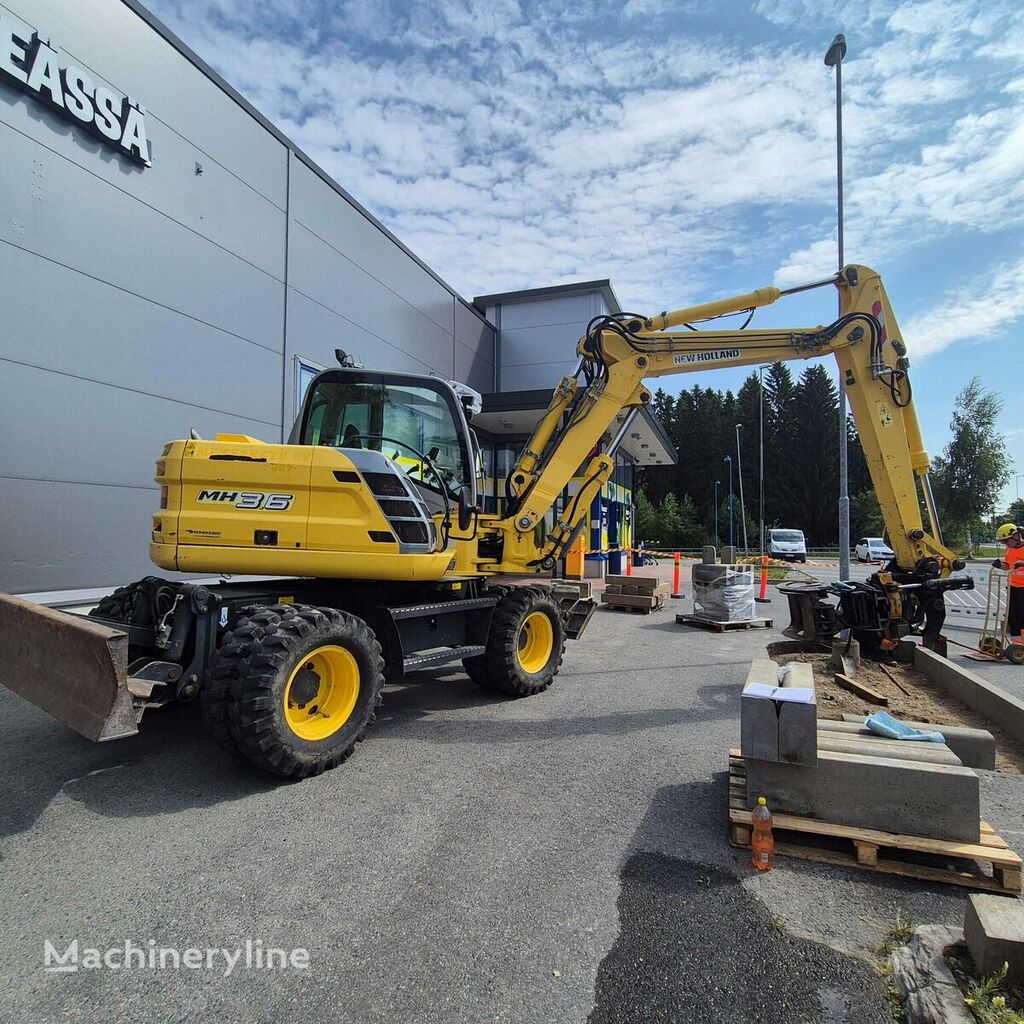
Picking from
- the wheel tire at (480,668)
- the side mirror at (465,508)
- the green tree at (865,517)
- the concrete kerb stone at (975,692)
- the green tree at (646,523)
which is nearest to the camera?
the concrete kerb stone at (975,692)

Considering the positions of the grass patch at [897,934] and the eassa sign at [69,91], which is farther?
the eassa sign at [69,91]

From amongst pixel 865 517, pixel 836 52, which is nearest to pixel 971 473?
pixel 865 517

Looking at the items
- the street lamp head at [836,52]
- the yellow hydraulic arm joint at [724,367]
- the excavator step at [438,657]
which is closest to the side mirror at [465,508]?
the yellow hydraulic arm joint at [724,367]

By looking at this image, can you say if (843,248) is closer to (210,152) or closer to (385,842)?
(210,152)

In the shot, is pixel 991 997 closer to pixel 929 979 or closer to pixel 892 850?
pixel 929 979

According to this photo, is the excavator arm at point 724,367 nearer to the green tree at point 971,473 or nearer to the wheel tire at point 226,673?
the wheel tire at point 226,673

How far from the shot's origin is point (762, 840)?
132 inches

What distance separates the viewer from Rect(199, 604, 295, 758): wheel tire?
13.8 ft

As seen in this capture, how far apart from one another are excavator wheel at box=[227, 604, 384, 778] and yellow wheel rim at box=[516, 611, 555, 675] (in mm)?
2438

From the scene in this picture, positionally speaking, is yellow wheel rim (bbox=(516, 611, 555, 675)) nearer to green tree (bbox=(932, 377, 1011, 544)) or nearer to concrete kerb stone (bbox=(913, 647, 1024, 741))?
concrete kerb stone (bbox=(913, 647, 1024, 741))

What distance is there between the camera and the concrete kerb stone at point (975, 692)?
546 centimetres

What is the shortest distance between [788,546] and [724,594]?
1173 inches

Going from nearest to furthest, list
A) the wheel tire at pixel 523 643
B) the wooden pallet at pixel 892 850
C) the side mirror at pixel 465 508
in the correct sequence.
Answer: the wooden pallet at pixel 892 850, the side mirror at pixel 465 508, the wheel tire at pixel 523 643

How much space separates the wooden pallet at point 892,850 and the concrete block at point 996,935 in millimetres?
861
